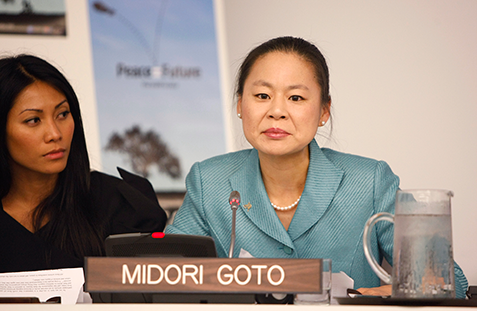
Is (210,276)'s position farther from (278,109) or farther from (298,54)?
(298,54)

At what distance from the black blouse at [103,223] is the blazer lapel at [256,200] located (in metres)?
0.40

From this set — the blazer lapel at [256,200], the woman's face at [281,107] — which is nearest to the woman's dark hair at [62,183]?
the blazer lapel at [256,200]

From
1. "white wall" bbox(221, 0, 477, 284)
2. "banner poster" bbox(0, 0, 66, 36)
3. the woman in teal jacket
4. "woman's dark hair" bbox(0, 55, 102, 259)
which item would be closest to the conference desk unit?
the woman in teal jacket

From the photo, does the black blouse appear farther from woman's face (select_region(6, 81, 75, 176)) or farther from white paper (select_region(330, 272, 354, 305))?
white paper (select_region(330, 272, 354, 305))

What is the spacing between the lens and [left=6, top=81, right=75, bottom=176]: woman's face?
1588 millimetres

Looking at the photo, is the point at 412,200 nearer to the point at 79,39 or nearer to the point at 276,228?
the point at 276,228

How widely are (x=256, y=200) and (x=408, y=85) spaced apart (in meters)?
1.10

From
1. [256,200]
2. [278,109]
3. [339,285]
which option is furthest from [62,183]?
[339,285]

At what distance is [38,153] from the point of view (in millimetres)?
1598

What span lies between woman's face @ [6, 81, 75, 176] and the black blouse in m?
0.18

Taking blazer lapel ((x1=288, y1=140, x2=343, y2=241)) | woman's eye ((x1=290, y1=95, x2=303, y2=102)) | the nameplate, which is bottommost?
the nameplate

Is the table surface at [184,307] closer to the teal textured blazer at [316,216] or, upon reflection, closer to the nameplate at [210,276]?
the nameplate at [210,276]

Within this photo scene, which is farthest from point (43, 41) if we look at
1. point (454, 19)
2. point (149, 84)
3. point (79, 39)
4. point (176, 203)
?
point (454, 19)

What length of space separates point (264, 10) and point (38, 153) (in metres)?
1.32
